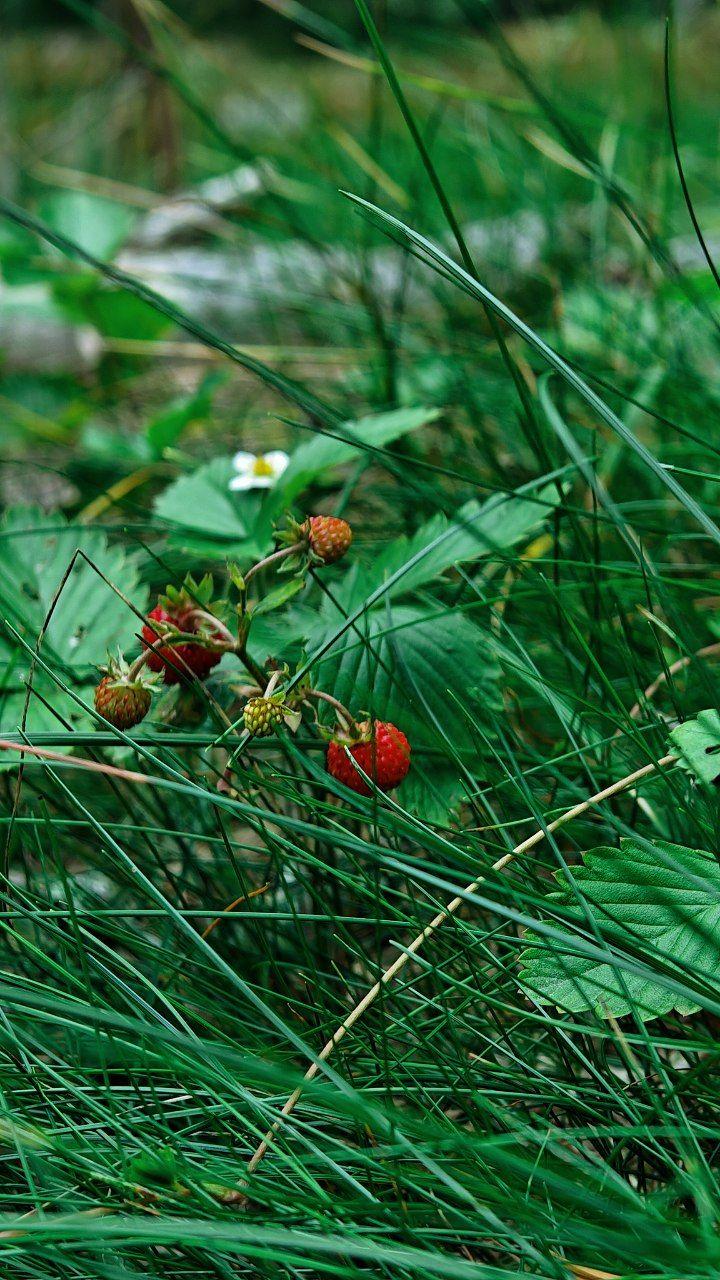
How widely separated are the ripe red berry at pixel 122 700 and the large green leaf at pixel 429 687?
0.39ft

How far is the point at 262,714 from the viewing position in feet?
1.90

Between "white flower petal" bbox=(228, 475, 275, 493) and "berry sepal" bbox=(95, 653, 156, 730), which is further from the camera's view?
"white flower petal" bbox=(228, 475, 275, 493)

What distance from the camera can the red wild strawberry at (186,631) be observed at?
0.62 meters

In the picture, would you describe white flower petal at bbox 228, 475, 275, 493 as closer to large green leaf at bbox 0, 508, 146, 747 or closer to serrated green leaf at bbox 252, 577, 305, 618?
large green leaf at bbox 0, 508, 146, 747

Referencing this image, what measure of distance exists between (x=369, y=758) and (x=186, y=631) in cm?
15

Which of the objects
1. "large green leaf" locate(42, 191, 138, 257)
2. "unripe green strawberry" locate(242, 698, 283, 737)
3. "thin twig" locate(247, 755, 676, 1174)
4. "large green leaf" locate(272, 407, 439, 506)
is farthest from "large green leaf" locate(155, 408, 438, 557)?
"large green leaf" locate(42, 191, 138, 257)

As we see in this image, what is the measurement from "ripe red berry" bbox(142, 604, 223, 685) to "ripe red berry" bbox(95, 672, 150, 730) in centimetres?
3

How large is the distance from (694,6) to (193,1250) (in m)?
5.88

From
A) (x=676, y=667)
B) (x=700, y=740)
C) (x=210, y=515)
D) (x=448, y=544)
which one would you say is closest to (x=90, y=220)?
(x=210, y=515)

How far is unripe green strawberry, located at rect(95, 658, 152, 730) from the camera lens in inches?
23.5

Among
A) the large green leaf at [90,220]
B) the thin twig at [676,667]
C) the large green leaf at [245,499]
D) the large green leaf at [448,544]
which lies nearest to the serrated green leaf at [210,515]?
the large green leaf at [245,499]

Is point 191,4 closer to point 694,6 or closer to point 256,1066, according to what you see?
point 694,6

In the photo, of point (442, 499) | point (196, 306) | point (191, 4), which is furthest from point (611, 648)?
point (191, 4)

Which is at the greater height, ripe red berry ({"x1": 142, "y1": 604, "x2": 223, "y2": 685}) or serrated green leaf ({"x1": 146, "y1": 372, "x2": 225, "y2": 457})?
ripe red berry ({"x1": 142, "y1": 604, "x2": 223, "y2": 685})
